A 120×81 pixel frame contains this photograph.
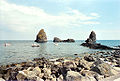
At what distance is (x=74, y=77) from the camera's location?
6156 mm

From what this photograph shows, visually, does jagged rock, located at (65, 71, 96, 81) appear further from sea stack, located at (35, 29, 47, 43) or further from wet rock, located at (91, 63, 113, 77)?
sea stack, located at (35, 29, 47, 43)

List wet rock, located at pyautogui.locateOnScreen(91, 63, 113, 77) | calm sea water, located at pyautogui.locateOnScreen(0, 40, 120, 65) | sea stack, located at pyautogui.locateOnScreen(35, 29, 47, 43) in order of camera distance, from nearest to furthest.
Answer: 1. wet rock, located at pyautogui.locateOnScreen(91, 63, 113, 77)
2. calm sea water, located at pyautogui.locateOnScreen(0, 40, 120, 65)
3. sea stack, located at pyautogui.locateOnScreen(35, 29, 47, 43)

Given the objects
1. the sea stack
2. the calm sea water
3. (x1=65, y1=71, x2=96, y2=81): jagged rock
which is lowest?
the calm sea water

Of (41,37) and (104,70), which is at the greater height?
(41,37)

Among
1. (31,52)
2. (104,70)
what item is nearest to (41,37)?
(31,52)

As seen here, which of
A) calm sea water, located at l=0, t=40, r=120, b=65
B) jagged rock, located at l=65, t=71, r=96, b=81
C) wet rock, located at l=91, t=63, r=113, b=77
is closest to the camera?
jagged rock, located at l=65, t=71, r=96, b=81

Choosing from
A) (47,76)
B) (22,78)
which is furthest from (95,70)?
(22,78)

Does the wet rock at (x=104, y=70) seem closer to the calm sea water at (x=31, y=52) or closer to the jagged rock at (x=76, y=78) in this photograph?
the jagged rock at (x=76, y=78)

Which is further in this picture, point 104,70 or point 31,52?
point 31,52

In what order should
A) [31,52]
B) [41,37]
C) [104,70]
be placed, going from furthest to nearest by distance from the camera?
1. [41,37]
2. [31,52]
3. [104,70]

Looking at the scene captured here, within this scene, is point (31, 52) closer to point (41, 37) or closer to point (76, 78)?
point (76, 78)

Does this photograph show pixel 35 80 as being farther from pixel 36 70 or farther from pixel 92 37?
pixel 92 37

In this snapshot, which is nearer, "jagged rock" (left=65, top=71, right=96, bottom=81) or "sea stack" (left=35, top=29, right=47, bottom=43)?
"jagged rock" (left=65, top=71, right=96, bottom=81)

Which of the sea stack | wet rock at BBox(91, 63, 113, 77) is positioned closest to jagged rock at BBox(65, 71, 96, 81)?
wet rock at BBox(91, 63, 113, 77)
